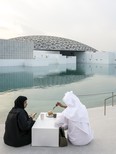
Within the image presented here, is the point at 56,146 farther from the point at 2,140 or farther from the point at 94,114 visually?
the point at 94,114

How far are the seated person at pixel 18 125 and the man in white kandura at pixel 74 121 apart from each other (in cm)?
40

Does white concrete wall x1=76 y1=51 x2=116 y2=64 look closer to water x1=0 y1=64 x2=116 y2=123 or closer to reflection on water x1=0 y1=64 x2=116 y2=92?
reflection on water x1=0 y1=64 x2=116 y2=92

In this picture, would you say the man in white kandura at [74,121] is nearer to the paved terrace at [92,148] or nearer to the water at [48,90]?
the paved terrace at [92,148]

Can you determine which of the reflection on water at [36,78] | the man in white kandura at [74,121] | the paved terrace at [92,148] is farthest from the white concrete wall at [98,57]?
the man in white kandura at [74,121]

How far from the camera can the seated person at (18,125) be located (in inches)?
109

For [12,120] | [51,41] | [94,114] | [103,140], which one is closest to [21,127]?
[12,120]

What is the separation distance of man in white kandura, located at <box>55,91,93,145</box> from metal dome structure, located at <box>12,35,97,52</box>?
2017 inches

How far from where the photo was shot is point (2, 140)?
3100 millimetres

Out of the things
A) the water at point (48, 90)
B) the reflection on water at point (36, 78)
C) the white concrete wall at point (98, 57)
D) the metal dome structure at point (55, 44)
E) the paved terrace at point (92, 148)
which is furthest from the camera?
the metal dome structure at point (55, 44)

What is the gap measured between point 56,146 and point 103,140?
0.70 meters

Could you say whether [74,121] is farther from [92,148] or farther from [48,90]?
[48,90]

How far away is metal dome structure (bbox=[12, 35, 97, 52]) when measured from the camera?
2157 inches

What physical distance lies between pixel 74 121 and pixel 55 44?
54345 mm

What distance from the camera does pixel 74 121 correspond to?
112 inches
